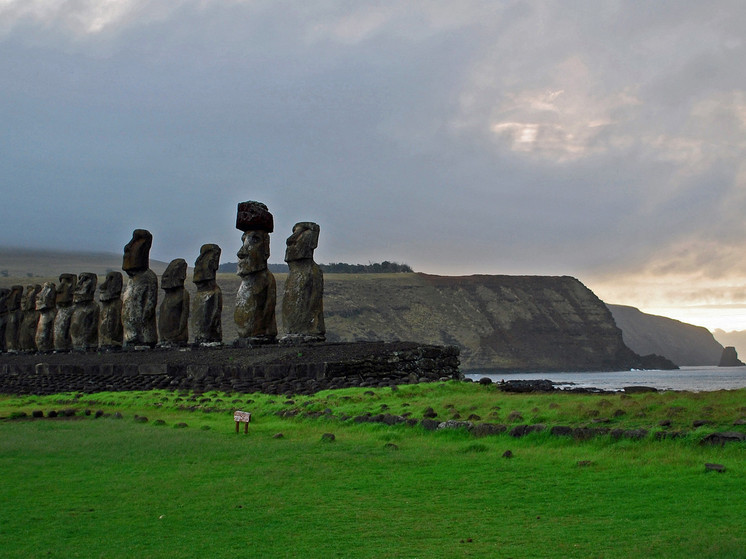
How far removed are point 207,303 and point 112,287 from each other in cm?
669

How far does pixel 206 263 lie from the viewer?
2722cm

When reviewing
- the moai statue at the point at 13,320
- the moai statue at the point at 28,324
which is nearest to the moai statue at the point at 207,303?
the moai statue at the point at 28,324

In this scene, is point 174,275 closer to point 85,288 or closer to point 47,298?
point 85,288

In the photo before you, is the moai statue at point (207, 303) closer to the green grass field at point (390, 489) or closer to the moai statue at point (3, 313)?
the green grass field at point (390, 489)

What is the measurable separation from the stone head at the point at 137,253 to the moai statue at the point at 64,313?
17.9ft

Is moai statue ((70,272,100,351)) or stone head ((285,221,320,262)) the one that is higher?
stone head ((285,221,320,262))

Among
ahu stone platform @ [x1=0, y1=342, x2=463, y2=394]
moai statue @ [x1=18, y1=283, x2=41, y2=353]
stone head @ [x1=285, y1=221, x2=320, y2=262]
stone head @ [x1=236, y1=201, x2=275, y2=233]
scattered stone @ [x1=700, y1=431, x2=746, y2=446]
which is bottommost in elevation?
scattered stone @ [x1=700, y1=431, x2=746, y2=446]

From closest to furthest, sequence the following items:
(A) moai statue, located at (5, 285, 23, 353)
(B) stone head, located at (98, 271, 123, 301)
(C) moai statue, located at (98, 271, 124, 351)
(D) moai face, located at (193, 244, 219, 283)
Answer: (D) moai face, located at (193, 244, 219, 283)
(C) moai statue, located at (98, 271, 124, 351)
(B) stone head, located at (98, 271, 123, 301)
(A) moai statue, located at (5, 285, 23, 353)

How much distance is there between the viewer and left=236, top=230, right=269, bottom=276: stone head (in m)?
24.6

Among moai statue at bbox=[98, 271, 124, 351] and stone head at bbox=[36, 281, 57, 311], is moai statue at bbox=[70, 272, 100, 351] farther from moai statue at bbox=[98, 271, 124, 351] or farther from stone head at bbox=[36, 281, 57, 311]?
stone head at bbox=[36, 281, 57, 311]

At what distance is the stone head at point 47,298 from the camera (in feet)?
116

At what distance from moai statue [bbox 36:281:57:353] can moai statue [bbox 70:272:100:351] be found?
114 inches

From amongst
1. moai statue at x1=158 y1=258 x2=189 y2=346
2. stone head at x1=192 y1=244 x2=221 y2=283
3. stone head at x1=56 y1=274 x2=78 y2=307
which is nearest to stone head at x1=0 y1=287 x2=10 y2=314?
stone head at x1=56 y1=274 x2=78 y2=307

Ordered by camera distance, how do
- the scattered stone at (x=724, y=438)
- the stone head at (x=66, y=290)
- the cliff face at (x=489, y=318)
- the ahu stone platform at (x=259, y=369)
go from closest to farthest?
the scattered stone at (x=724, y=438) → the ahu stone platform at (x=259, y=369) → the stone head at (x=66, y=290) → the cliff face at (x=489, y=318)
